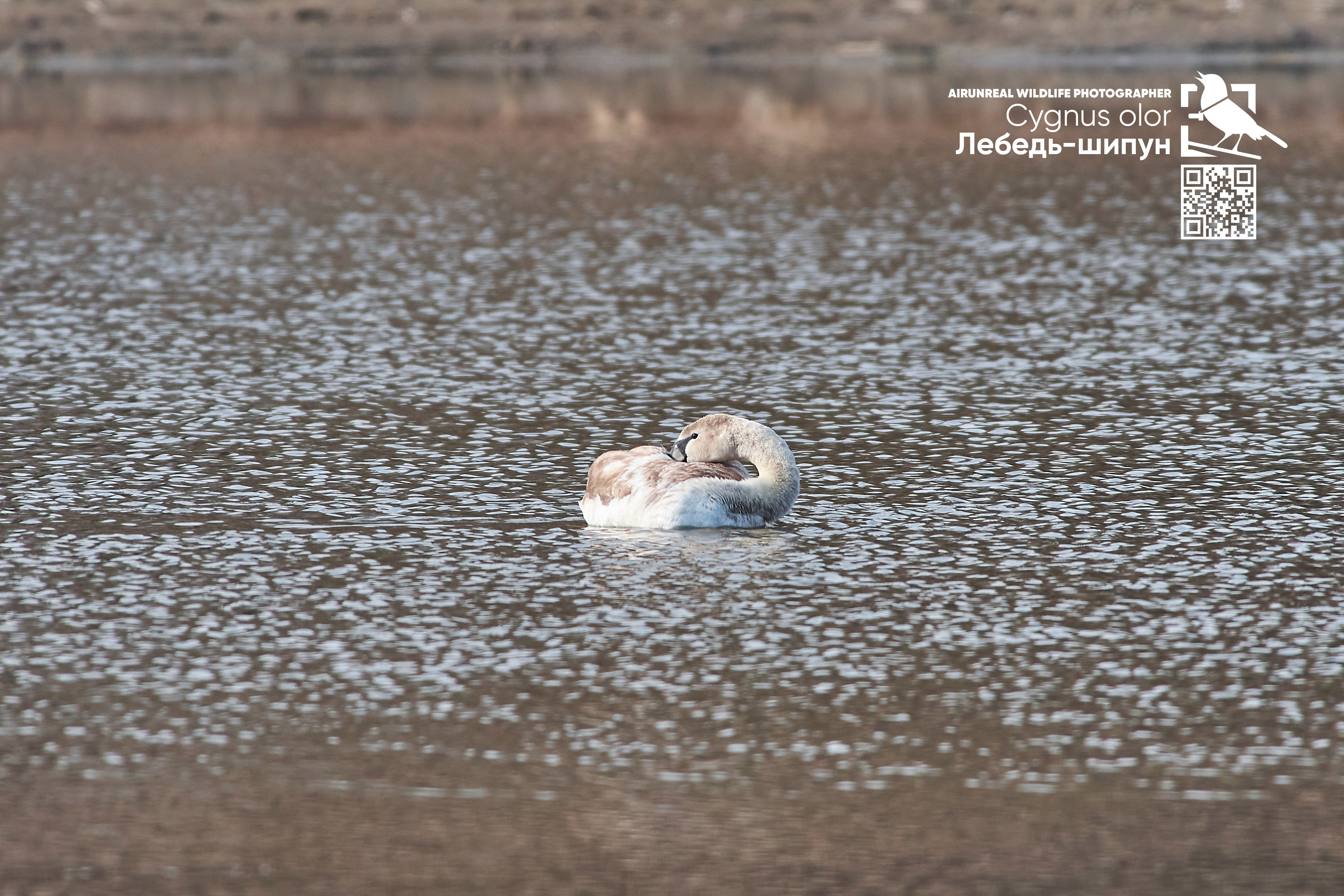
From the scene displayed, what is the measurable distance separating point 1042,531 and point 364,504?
19.8 ft

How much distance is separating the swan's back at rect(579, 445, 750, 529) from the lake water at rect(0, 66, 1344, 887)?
10.1 inches

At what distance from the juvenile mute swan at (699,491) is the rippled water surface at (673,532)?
0.21m

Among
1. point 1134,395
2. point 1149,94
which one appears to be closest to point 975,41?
point 1149,94

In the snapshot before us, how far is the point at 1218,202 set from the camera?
3553cm

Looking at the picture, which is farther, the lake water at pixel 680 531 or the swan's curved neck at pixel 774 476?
the swan's curved neck at pixel 774 476

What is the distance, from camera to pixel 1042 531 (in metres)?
16.2

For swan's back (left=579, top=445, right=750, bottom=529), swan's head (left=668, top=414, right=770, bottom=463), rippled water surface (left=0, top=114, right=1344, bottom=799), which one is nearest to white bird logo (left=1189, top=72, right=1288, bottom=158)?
rippled water surface (left=0, top=114, right=1344, bottom=799)

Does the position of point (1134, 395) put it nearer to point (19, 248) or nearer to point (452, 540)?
point (452, 540)

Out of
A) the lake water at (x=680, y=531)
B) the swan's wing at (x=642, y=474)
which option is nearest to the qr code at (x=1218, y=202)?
the lake water at (x=680, y=531)

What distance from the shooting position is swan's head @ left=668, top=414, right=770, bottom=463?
16750 mm

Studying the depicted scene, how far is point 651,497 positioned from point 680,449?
2.59ft

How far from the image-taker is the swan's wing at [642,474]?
16.4 metres

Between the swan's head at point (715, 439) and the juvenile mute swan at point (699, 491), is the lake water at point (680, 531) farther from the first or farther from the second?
the swan's head at point (715, 439)

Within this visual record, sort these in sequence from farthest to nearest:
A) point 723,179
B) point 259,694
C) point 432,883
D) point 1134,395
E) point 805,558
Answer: point 723,179 < point 1134,395 < point 805,558 < point 259,694 < point 432,883
